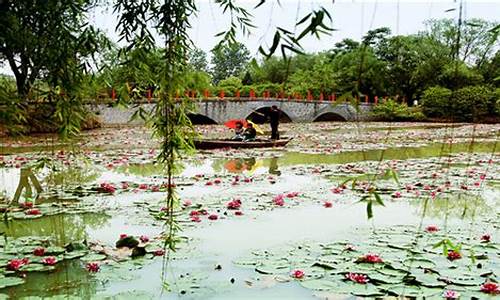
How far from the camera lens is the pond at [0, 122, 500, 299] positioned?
2557 millimetres

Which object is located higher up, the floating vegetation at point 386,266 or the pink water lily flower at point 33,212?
the pink water lily flower at point 33,212

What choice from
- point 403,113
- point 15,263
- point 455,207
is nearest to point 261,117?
point 403,113

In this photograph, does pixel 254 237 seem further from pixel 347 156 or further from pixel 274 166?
pixel 347 156

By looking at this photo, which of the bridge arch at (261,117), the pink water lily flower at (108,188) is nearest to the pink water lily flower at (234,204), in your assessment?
the pink water lily flower at (108,188)

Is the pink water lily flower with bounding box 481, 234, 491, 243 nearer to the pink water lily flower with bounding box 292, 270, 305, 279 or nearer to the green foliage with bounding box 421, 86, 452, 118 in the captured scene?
the pink water lily flower with bounding box 292, 270, 305, 279

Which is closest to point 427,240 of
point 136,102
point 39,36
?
point 136,102

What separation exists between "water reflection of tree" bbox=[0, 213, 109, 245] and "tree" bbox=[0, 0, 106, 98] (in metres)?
1.78

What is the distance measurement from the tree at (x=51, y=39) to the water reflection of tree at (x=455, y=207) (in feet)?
10.5

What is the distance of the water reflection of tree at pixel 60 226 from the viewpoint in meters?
3.66

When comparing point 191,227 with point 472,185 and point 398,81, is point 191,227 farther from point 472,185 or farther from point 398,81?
point 398,81

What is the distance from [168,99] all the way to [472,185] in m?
4.90

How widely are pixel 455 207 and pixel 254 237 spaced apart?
2.02 meters

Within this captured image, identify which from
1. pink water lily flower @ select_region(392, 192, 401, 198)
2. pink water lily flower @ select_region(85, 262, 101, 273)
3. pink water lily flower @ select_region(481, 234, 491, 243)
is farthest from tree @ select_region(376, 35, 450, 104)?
pink water lily flower @ select_region(85, 262, 101, 273)

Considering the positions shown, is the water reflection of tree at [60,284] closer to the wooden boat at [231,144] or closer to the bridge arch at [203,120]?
the wooden boat at [231,144]
